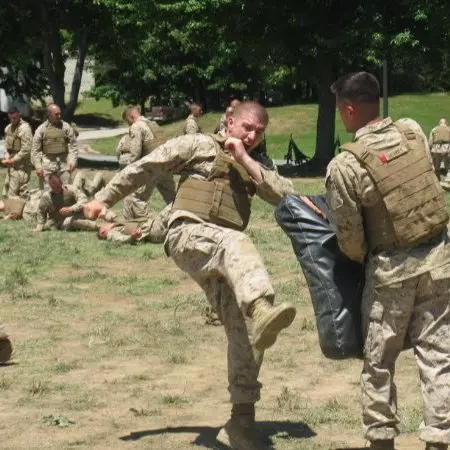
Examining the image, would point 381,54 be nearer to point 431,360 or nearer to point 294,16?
point 294,16

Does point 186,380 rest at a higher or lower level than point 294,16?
lower

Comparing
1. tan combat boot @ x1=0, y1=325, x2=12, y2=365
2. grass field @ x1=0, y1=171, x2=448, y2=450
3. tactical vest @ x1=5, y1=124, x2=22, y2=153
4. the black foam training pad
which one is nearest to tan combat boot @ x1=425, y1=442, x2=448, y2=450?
the black foam training pad

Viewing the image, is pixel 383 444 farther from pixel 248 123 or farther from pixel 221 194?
pixel 248 123

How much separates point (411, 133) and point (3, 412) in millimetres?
3208

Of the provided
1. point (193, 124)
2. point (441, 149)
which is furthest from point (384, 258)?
point (441, 149)

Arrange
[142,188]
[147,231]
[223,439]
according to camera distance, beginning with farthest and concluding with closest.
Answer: [142,188] < [147,231] < [223,439]

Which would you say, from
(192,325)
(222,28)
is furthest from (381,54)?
(192,325)

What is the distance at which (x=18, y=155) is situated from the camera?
2150cm

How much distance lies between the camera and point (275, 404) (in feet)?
25.2

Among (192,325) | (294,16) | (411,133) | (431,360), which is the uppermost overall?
(294,16)

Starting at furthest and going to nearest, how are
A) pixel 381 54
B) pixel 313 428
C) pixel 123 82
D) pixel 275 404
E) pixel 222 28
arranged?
1. pixel 123 82
2. pixel 222 28
3. pixel 381 54
4. pixel 275 404
5. pixel 313 428

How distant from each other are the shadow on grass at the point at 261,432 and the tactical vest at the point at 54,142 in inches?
507

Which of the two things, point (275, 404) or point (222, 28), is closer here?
point (275, 404)

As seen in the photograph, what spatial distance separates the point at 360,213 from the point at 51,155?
14.2m
